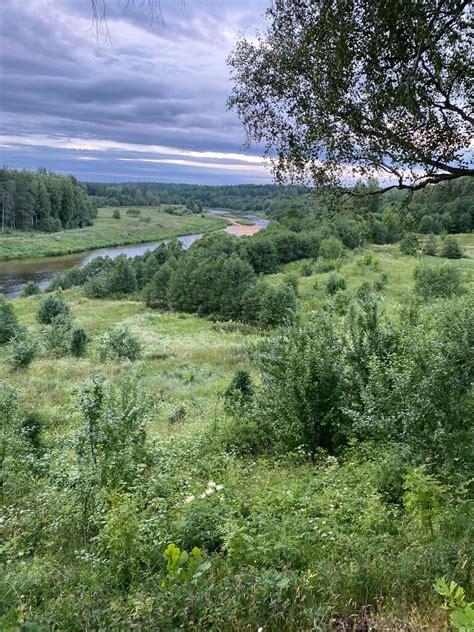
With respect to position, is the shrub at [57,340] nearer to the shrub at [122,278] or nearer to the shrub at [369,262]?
the shrub at [122,278]

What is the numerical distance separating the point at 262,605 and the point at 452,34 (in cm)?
605

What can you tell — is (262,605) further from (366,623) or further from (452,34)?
(452,34)

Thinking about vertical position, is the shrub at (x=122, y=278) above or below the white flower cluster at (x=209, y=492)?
below

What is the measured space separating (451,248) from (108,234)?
270 ft

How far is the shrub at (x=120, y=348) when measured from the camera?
2678 cm

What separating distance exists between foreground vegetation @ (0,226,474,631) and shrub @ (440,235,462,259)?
156 ft

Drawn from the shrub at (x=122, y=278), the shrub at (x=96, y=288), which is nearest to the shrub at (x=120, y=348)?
the shrub at (x=96, y=288)

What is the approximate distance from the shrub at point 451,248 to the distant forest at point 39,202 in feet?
280

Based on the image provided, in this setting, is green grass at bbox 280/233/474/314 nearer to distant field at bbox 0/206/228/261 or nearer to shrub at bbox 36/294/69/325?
shrub at bbox 36/294/69/325

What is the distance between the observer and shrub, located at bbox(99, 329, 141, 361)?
1054 inches

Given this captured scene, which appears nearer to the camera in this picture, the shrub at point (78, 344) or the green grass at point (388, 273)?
the shrub at point (78, 344)

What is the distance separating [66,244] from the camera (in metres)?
93.7

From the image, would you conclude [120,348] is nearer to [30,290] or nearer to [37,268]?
[30,290]

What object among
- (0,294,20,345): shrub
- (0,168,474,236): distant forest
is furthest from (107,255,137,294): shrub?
(0,294,20,345): shrub
